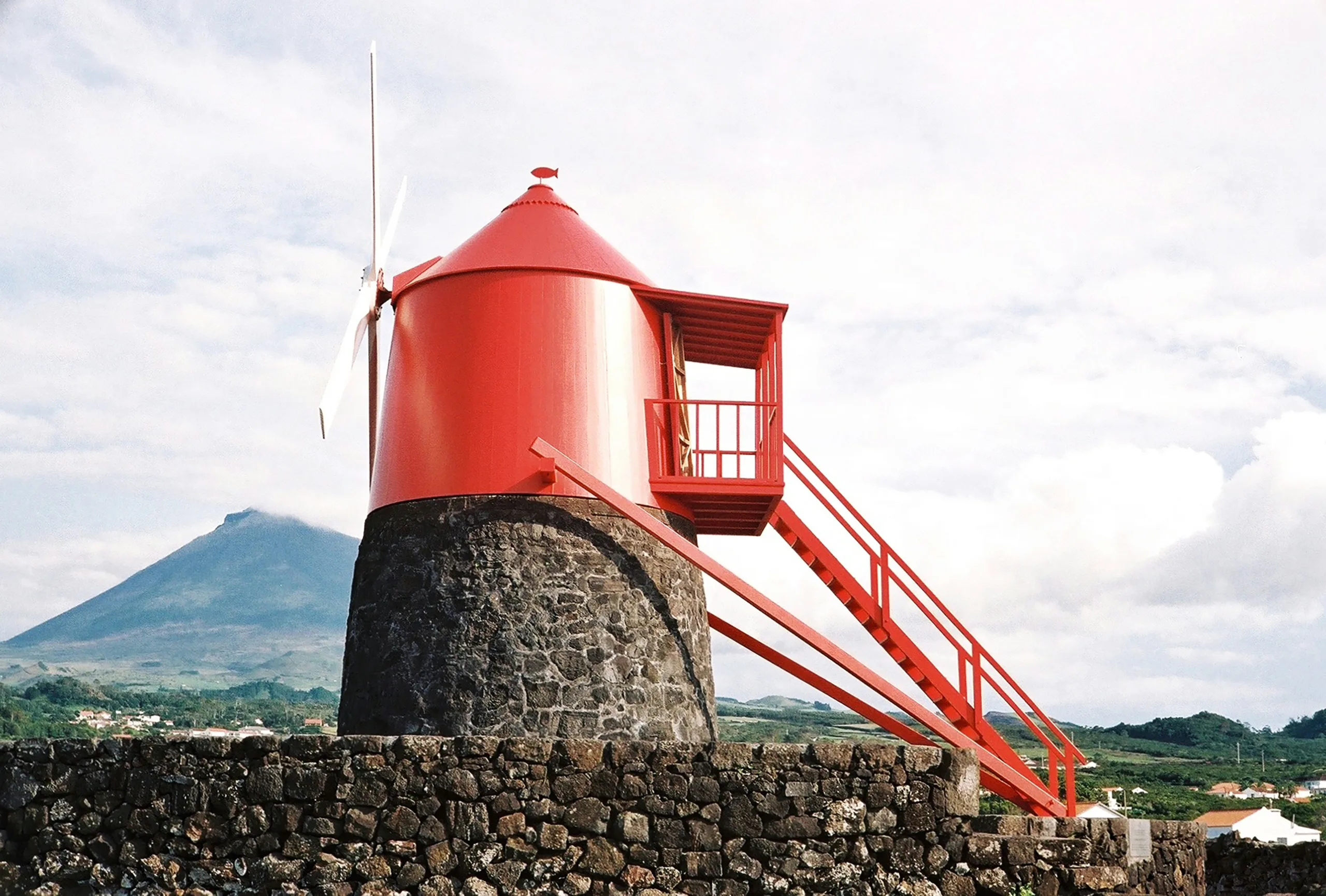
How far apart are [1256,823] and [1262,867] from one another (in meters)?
28.9

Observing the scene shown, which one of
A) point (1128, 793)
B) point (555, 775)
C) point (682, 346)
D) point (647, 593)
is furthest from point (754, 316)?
point (1128, 793)

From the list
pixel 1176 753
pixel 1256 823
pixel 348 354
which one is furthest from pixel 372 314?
pixel 1176 753

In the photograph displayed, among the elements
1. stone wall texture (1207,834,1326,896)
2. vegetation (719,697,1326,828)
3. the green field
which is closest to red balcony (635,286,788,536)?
stone wall texture (1207,834,1326,896)

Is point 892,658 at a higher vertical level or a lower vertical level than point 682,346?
lower

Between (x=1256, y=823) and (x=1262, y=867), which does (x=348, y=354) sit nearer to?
(x=1262, y=867)

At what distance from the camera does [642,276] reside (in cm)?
1486

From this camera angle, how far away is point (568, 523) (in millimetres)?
13391

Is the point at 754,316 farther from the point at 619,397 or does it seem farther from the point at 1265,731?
the point at 1265,731

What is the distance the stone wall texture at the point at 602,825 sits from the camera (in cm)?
1003

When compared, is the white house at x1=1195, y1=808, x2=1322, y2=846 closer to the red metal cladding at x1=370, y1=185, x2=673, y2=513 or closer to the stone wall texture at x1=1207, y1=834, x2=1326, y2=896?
the stone wall texture at x1=1207, y1=834, x2=1326, y2=896

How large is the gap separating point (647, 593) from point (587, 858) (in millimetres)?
3792

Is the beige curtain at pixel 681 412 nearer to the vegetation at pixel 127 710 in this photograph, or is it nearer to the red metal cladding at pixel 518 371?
the red metal cladding at pixel 518 371

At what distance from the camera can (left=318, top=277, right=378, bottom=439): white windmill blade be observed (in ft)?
45.1

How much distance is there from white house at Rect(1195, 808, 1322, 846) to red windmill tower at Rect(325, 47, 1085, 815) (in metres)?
26.7
